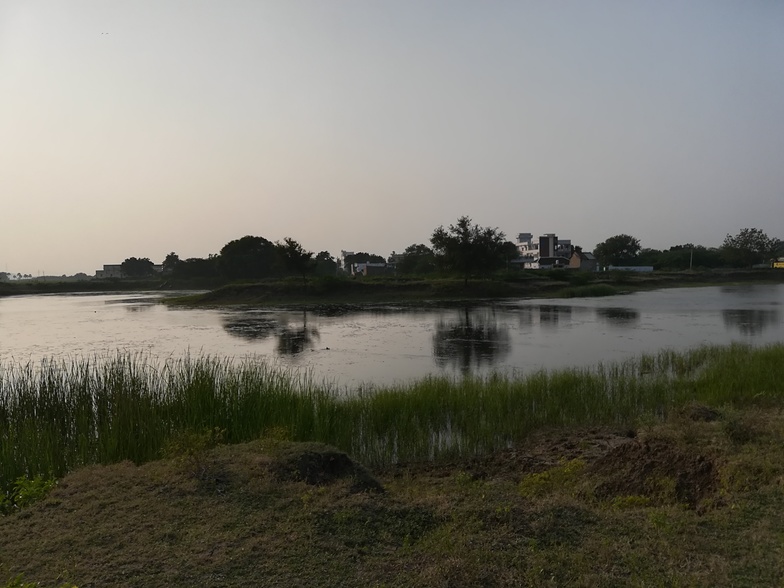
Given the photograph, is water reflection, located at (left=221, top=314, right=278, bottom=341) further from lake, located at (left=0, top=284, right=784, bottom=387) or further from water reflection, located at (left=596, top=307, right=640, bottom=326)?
water reflection, located at (left=596, top=307, right=640, bottom=326)

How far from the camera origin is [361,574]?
395cm

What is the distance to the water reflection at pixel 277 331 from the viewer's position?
22609mm

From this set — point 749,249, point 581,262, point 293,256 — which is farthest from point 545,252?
point 293,256

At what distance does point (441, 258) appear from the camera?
5588 centimetres

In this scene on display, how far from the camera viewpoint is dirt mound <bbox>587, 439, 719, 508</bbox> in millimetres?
6094

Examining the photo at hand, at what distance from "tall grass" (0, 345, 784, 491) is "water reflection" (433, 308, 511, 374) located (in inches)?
208

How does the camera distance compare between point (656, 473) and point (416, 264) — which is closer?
point (656, 473)

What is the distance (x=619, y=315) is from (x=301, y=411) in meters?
27.2

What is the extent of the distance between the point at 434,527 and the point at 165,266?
111470mm

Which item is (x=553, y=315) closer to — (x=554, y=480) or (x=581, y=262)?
(x=554, y=480)

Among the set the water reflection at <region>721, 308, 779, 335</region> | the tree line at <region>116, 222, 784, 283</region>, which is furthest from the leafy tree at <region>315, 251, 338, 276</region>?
the water reflection at <region>721, 308, 779, 335</region>

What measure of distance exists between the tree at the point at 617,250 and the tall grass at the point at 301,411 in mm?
97095

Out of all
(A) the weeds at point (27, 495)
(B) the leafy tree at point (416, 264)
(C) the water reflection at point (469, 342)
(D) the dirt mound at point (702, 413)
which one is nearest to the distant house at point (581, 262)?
(B) the leafy tree at point (416, 264)

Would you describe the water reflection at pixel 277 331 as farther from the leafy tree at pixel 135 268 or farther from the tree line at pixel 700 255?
the leafy tree at pixel 135 268
